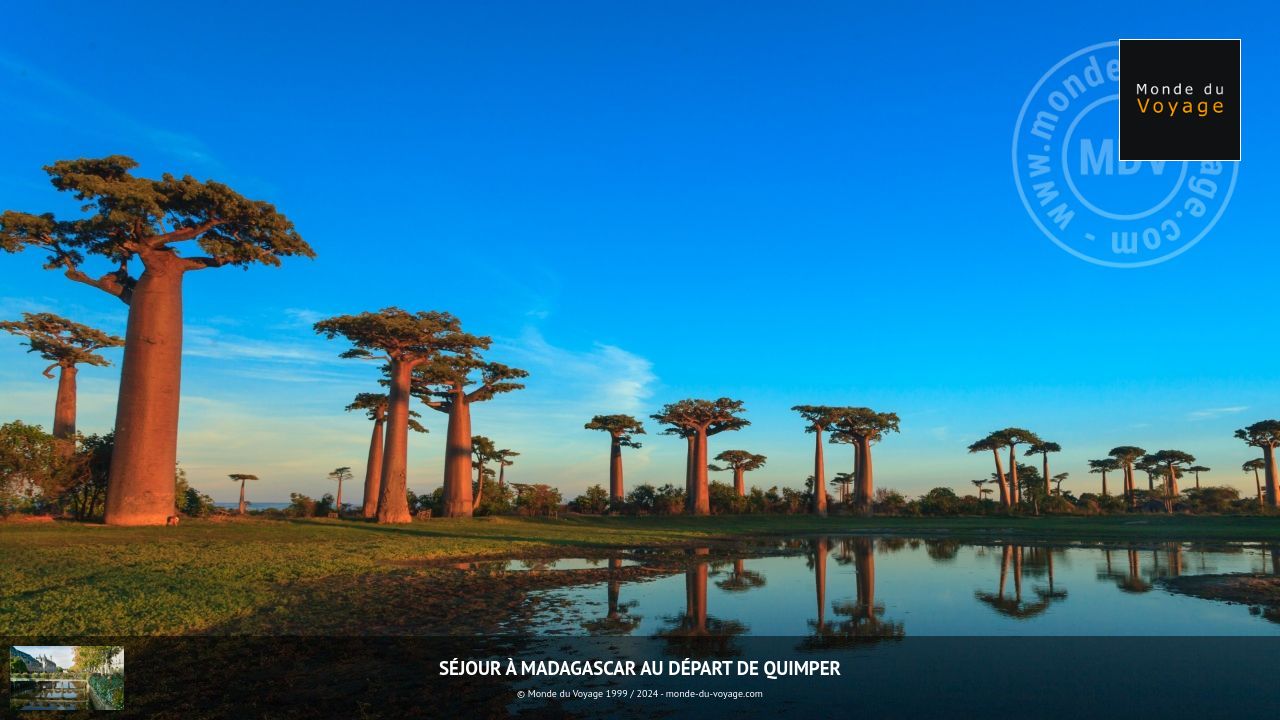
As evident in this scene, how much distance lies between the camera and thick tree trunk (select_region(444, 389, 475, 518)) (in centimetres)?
4462

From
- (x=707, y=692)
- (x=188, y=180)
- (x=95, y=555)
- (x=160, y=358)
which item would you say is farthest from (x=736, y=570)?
(x=188, y=180)

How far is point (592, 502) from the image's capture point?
60.2 meters

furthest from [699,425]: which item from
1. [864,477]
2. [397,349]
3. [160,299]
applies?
[160,299]

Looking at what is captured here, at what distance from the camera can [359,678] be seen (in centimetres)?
789

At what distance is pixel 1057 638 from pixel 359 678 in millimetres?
9094

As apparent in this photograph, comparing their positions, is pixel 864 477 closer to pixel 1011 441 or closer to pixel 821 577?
pixel 1011 441

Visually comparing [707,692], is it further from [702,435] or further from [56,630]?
[702,435]

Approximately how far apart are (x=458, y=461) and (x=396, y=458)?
782cm

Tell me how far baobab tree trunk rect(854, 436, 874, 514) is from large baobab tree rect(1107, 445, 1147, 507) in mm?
26759

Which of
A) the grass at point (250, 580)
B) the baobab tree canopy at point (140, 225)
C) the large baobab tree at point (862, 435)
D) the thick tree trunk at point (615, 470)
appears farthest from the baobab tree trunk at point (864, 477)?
the baobab tree canopy at point (140, 225)

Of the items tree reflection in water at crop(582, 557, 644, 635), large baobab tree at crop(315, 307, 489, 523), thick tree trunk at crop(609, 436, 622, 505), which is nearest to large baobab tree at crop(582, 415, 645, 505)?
thick tree trunk at crop(609, 436, 622, 505)

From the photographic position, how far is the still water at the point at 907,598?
1123 cm

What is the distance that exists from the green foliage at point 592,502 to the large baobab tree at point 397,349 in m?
22.8

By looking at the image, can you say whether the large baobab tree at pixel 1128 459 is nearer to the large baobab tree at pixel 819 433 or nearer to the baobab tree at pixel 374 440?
Result: the large baobab tree at pixel 819 433
